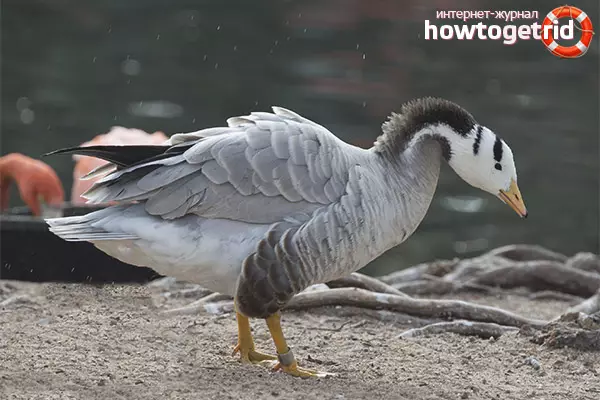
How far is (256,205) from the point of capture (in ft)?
18.1

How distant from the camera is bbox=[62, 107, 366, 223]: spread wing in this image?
5.51 m

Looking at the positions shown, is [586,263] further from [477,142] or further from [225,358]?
[225,358]

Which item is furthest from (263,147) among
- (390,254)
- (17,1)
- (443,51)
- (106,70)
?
(17,1)

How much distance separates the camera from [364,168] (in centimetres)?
580

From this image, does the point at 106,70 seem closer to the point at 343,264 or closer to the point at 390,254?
the point at 390,254

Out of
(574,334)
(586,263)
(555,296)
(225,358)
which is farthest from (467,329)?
(586,263)

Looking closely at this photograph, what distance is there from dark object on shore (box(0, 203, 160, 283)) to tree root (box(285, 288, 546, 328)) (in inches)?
62.3

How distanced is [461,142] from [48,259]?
3591mm

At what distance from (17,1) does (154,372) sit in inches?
725

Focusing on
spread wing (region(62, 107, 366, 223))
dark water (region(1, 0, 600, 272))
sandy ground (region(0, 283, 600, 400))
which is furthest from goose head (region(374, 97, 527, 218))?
dark water (region(1, 0, 600, 272))

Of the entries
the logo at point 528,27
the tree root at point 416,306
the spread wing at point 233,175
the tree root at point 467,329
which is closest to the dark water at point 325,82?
the logo at point 528,27

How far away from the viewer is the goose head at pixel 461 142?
5.79m

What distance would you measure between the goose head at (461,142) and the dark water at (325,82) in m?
6.53

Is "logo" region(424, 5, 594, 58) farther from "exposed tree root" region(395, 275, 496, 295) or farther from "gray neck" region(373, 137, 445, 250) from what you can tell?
"gray neck" region(373, 137, 445, 250)
